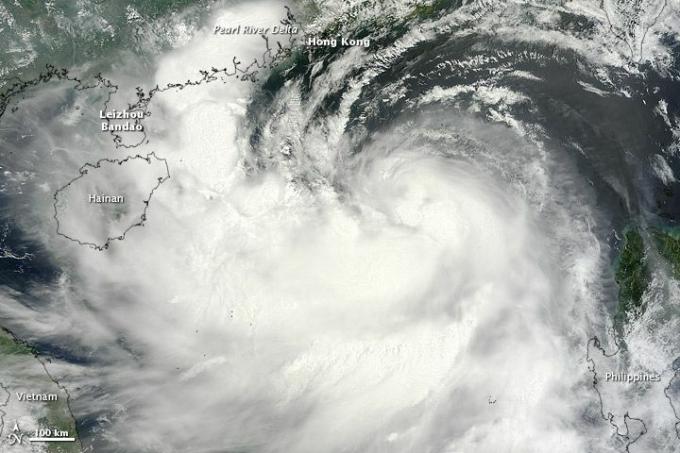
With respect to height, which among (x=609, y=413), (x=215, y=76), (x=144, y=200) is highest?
(x=215, y=76)

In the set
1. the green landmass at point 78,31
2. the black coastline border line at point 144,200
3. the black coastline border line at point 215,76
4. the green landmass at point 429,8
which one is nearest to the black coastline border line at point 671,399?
the green landmass at point 429,8

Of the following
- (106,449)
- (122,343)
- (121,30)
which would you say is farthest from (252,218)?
(106,449)

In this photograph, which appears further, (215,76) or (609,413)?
(609,413)

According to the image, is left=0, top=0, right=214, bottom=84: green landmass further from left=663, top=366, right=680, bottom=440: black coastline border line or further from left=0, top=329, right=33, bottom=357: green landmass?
left=663, top=366, right=680, bottom=440: black coastline border line

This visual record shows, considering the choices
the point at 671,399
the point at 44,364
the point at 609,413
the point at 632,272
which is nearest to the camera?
the point at 44,364

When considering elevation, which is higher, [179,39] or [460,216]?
[179,39]

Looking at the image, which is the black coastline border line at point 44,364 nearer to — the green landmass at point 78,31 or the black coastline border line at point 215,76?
the black coastline border line at point 215,76

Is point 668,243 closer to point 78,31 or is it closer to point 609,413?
point 609,413

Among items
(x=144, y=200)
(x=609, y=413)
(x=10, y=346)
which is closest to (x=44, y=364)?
(x=10, y=346)

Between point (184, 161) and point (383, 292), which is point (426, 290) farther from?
point (184, 161)

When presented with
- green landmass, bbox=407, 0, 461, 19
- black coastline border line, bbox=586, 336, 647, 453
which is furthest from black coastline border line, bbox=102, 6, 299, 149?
black coastline border line, bbox=586, 336, 647, 453

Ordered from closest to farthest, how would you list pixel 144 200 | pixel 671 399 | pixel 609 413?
pixel 144 200, pixel 609 413, pixel 671 399
